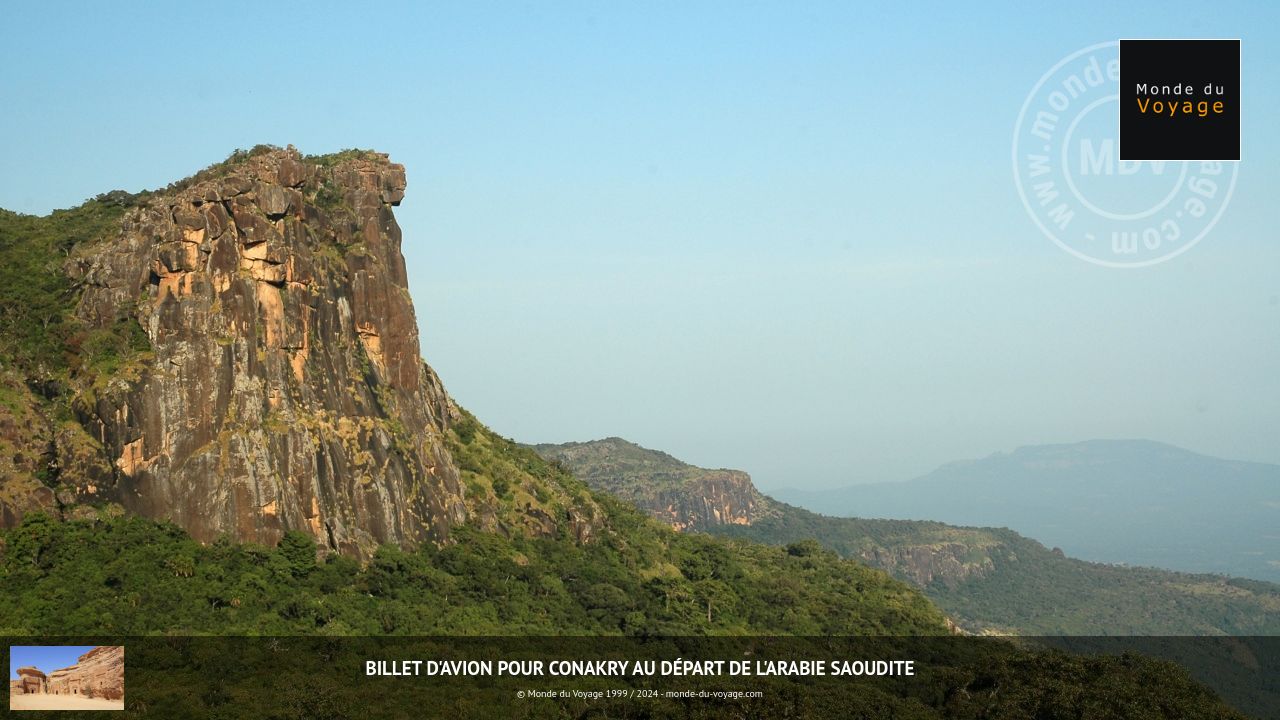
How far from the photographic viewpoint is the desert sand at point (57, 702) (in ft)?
199

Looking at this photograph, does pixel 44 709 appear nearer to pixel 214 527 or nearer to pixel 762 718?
pixel 214 527

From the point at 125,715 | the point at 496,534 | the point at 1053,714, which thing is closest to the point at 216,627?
the point at 125,715

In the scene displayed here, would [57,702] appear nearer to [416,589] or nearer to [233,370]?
[233,370]

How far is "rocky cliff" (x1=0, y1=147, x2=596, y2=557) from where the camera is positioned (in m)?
78.1

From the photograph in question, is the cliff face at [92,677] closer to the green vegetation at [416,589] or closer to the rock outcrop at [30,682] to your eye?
the rock outcrop at [30,682]

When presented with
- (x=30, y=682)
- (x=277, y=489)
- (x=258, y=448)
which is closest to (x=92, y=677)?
(x=30, y=682)

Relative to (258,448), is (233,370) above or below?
above

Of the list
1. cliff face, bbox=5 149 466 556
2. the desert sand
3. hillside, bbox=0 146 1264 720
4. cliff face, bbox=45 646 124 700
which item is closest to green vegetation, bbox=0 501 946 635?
hillside, bbox=0 146 1264 720

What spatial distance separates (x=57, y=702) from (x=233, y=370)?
25.3 m

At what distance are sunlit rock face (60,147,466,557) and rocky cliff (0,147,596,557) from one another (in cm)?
12

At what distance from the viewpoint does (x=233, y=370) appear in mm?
81438

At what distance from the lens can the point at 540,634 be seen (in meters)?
86.4

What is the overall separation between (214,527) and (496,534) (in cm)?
2359

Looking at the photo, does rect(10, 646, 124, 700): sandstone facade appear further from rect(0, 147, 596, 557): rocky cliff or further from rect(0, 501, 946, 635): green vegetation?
rect(0, 147, 596, 557): rocky cliff
